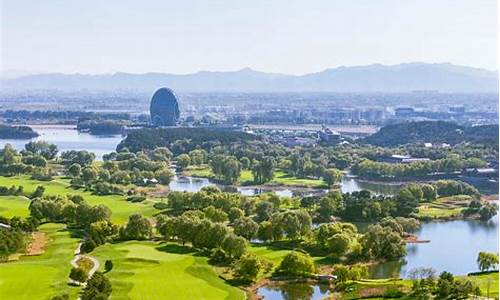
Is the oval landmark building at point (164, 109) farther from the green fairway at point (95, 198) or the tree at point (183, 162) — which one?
the green fairway at point (95, 198)

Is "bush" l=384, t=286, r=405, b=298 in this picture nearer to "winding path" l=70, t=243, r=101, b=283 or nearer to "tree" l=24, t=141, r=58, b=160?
"winding path" l=70, t=243, r=101, b=283

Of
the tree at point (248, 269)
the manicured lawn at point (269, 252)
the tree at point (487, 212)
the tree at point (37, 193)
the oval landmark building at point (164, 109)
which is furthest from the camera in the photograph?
the oval landmark building at point (164, 109)

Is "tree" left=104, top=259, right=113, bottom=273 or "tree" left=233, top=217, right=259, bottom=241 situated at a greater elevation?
"tree" left=233, top=217, right=259, bottom=241

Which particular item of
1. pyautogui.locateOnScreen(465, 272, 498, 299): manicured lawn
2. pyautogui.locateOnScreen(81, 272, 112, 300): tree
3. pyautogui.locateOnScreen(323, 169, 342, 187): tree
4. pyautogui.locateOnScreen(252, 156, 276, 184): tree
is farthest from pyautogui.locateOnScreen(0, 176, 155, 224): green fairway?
pyautogui.locateOnScreen(465, 272, 498, 299): manicured lawn

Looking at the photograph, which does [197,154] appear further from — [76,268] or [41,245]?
[76,268]

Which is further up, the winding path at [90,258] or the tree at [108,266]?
the tree at [108,266]

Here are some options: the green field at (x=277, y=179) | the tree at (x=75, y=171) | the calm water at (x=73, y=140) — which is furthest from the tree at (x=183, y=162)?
the tree at (x=75, y=171)

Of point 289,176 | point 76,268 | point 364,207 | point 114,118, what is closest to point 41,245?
point 76,268
